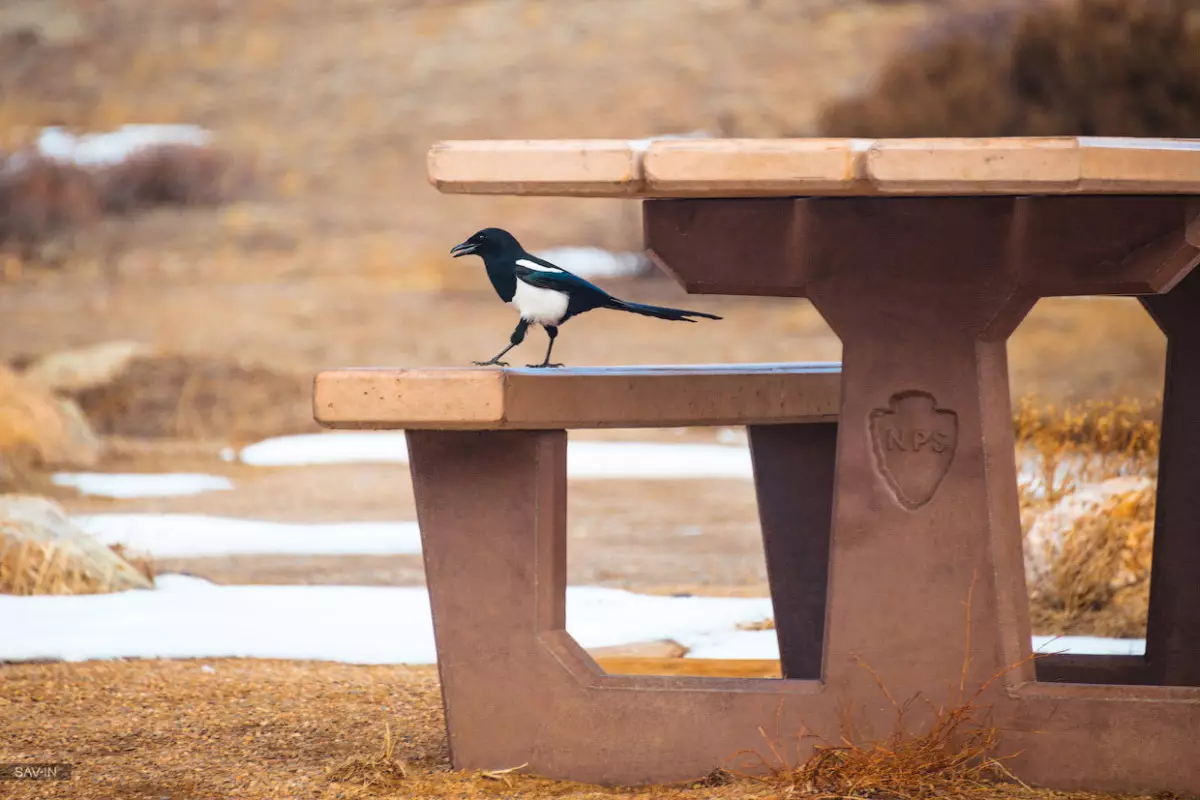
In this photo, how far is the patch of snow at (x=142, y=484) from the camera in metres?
12.4

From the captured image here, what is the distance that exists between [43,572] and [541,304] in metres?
3.81

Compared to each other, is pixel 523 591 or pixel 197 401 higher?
pixel 197 401

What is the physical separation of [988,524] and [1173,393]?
1232 mm

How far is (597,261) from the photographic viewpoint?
84.9 feet

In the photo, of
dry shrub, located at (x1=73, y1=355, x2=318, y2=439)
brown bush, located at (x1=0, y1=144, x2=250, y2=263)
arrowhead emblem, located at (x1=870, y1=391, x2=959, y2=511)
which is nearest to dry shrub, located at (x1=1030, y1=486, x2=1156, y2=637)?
arrowhead emblem, located at (x1=870, y1=391, x2=959, y2=511)

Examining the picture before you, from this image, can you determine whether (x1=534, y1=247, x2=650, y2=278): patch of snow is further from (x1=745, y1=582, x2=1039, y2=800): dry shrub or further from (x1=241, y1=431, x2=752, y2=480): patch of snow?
(x1=745, y1=582, x2=1039, y2=800): dry shrub

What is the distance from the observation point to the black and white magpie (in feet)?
14.1

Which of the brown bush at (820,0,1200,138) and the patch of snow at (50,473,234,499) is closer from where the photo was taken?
the patch of snow at (50,473,234,499)

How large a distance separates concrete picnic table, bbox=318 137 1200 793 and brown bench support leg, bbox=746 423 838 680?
0.88m

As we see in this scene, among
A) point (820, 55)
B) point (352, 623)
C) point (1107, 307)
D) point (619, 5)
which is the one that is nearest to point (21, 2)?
point (619, 5)

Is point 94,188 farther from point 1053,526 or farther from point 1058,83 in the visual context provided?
point 1053,526

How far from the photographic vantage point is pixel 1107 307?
21.7 meters

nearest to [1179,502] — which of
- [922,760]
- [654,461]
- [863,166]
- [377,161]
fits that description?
[922,760]

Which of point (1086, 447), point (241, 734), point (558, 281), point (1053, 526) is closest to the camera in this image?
point (558, 281)
